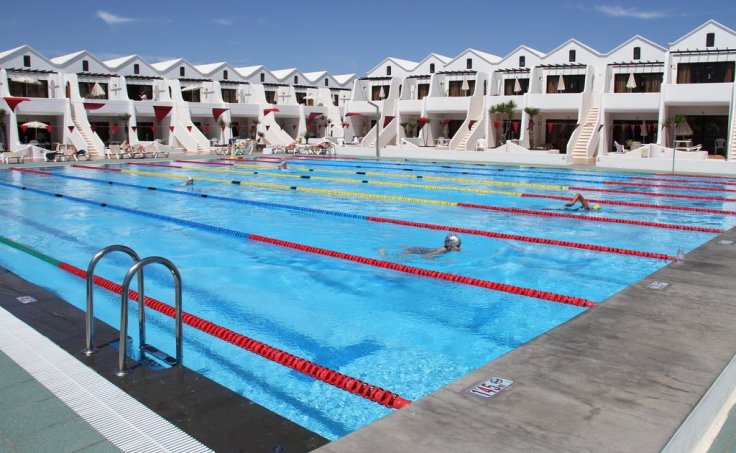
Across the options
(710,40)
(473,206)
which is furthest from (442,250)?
(710,40)

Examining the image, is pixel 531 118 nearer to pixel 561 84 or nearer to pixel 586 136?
pixel 561 84

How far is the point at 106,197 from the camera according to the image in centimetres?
1434

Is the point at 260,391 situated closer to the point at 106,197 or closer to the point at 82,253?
the point at 82,253

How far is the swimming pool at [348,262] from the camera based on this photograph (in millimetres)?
4836

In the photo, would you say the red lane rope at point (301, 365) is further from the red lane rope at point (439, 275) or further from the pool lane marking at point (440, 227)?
the pool lane marking at point (440, 227)

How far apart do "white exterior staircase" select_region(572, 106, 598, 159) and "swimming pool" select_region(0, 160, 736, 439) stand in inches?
364

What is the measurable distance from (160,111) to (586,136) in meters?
21.8

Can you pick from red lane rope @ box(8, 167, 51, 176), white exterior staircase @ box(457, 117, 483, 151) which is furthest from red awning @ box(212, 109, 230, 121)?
red lane rope @ box(8, 167, 51, 176)

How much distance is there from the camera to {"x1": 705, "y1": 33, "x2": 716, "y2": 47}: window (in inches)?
1028

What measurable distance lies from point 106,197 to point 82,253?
6.24m

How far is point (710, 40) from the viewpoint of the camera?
85.9 feet

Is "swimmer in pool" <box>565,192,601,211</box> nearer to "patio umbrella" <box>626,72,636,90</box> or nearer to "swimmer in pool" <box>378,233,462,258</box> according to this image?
"swimmer in pool" <box>378,233,462,258</box>

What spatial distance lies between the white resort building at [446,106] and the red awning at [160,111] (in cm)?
8

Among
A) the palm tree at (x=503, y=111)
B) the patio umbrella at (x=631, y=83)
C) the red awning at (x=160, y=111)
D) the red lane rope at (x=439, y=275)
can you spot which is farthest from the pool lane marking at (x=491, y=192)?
the patio umbrella at (x=631, y=83)
